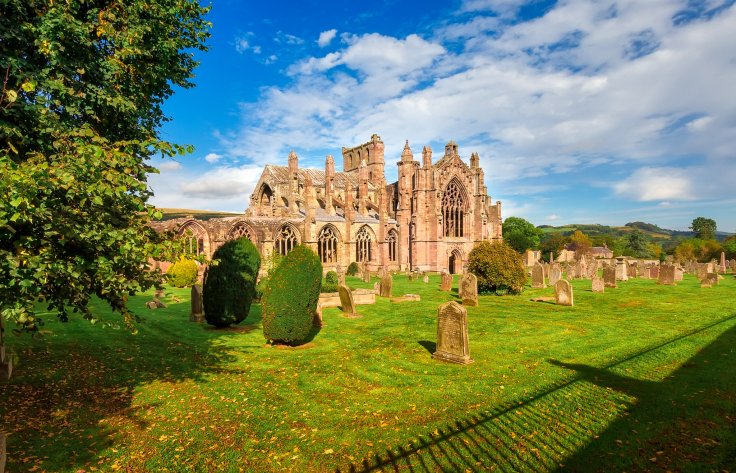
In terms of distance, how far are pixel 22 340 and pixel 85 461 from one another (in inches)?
291

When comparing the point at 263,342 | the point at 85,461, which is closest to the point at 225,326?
the point at 263,342

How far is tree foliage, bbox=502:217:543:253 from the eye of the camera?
231ft

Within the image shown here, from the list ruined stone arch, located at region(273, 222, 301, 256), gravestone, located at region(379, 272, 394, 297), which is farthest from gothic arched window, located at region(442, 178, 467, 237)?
gravestone, located at region(379, 272, 394, 297)

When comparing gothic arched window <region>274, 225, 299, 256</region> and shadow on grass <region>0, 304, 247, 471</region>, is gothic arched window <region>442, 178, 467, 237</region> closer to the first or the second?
gothic arched window <region>274, 225, 299, 256</region>

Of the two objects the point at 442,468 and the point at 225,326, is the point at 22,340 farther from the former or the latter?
the point at 442,468

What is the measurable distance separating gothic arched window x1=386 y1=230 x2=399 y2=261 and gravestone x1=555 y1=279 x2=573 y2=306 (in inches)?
1026

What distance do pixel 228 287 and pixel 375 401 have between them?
7.66 meters

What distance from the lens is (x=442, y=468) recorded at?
16.9 feet

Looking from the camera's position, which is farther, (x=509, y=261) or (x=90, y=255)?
(x=509, y=261)

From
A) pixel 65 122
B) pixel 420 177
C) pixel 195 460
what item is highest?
pixel 420 177

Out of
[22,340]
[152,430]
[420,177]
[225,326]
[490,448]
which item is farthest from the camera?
[420,177]

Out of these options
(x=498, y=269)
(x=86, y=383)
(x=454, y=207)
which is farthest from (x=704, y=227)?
(x=86, y=383)

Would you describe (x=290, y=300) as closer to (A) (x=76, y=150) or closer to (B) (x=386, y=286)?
(A) (x=76, y=150)

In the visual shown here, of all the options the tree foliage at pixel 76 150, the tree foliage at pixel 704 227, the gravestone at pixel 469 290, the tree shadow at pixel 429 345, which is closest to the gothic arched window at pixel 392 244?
the gravestone at pixel 469 290
